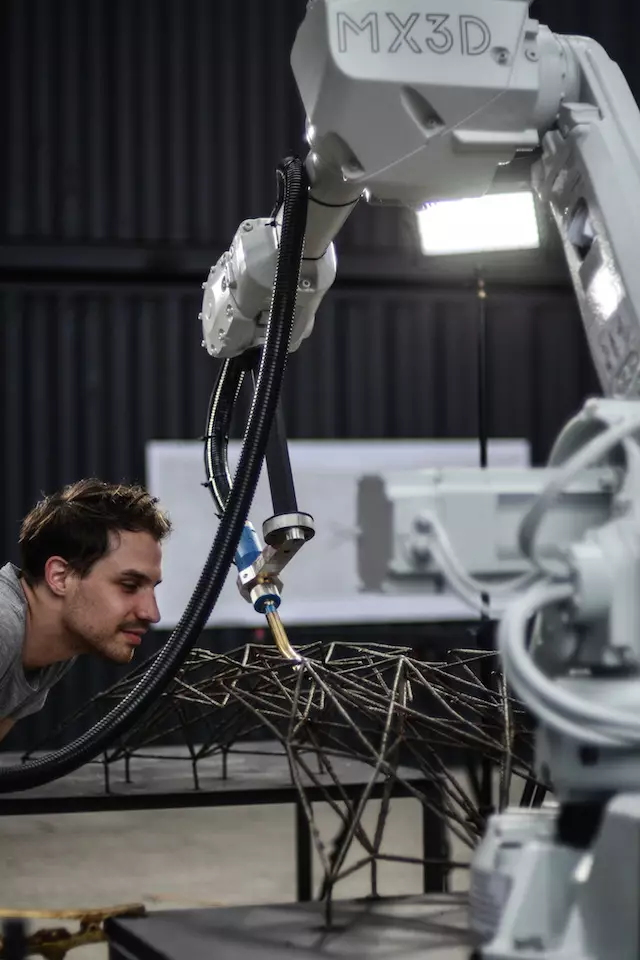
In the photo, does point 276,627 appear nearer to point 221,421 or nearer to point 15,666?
point 221,421

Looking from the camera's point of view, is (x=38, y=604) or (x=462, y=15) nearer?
(x=462, y=15)

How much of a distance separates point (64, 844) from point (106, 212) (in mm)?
2817

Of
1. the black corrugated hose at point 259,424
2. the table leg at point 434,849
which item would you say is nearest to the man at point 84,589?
the black corrugated hose at point 259,424

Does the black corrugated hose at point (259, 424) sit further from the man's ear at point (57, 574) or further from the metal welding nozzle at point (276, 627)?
the man's ear at point (57, 574)

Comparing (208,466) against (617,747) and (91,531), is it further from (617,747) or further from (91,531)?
(617,747)

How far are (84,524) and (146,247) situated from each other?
356 cm

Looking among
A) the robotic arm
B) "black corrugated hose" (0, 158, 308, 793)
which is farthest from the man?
the robotic arm

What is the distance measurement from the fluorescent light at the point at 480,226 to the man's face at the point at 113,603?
1.80m

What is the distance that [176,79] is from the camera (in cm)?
571

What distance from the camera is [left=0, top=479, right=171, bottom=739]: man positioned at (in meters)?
2.26

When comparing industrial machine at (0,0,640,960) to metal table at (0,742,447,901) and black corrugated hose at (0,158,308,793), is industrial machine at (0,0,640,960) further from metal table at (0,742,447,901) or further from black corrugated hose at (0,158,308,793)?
metal table at (0,742,447,901)

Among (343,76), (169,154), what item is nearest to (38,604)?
(343,76)

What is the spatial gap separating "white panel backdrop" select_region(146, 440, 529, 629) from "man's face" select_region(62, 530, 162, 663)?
124 inches

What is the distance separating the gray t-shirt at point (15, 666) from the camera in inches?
85.7
